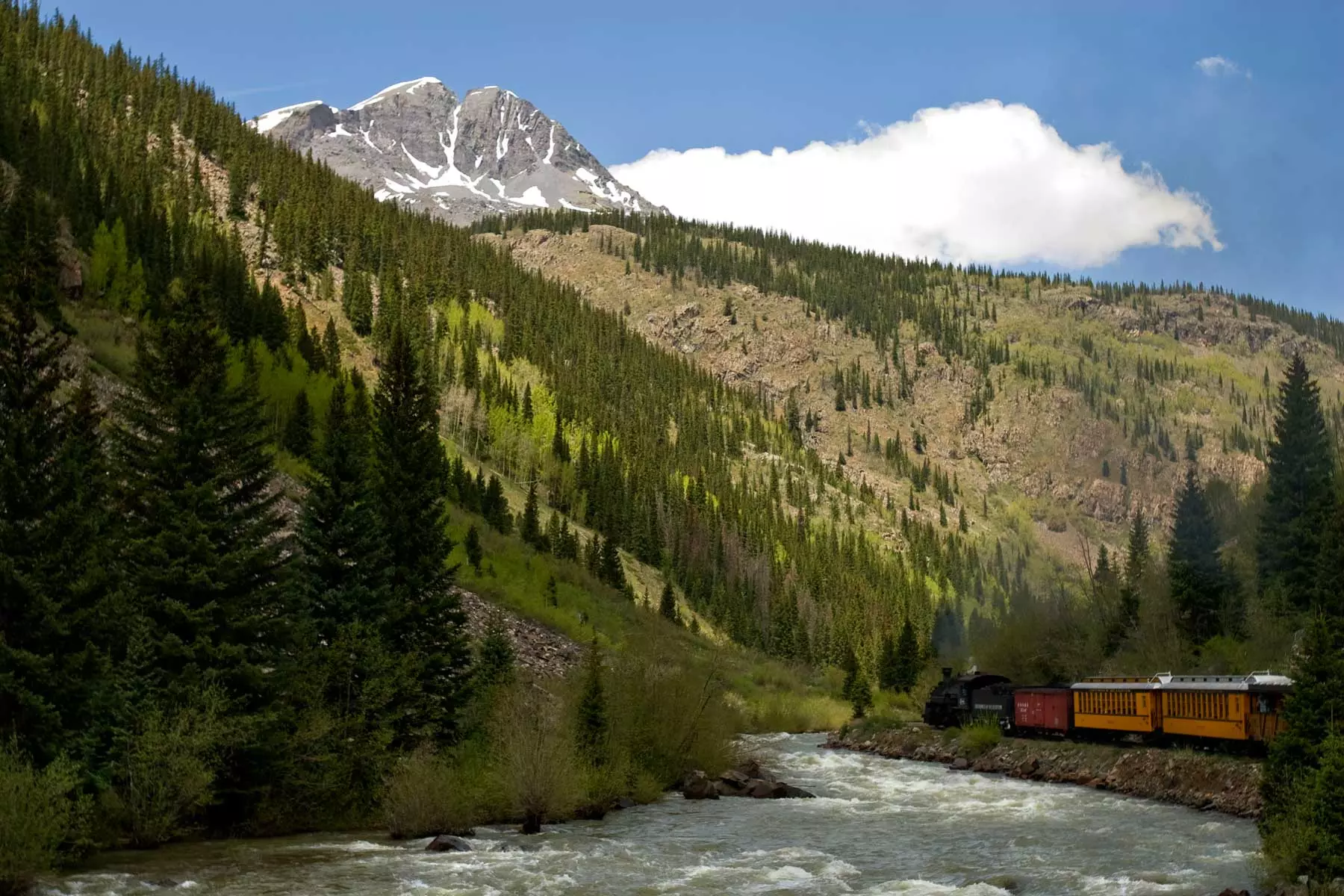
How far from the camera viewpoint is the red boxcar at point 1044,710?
53375mm

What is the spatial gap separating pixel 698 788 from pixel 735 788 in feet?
7.55

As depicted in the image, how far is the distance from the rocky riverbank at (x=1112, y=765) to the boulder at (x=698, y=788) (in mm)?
17450

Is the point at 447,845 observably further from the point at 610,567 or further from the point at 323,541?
the point at 610,567

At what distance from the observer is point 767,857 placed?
28047 millimetres

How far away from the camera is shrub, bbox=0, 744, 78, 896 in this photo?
64.0 feet

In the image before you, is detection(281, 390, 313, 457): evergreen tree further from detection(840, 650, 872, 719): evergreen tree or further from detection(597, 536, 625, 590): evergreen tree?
detection(840, 650, 872, 719): evergreen tree

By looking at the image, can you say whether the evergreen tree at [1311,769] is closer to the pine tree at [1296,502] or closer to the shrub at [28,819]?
the shrub at [28,819]

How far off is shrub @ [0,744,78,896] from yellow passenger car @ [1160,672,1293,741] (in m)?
37.2

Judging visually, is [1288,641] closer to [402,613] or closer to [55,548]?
[402,613]

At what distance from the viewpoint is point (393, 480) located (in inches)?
1448

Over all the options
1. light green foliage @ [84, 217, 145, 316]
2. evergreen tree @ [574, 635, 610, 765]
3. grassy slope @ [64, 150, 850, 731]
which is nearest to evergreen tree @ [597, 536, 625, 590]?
grassy slope @ [64, 150, 850, 731]

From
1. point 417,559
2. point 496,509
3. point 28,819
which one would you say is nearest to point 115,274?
point 496,509

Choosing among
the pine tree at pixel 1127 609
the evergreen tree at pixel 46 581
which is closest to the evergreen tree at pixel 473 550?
the evergreen tree at pixel 46 581

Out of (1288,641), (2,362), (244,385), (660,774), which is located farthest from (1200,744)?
(2,362)
